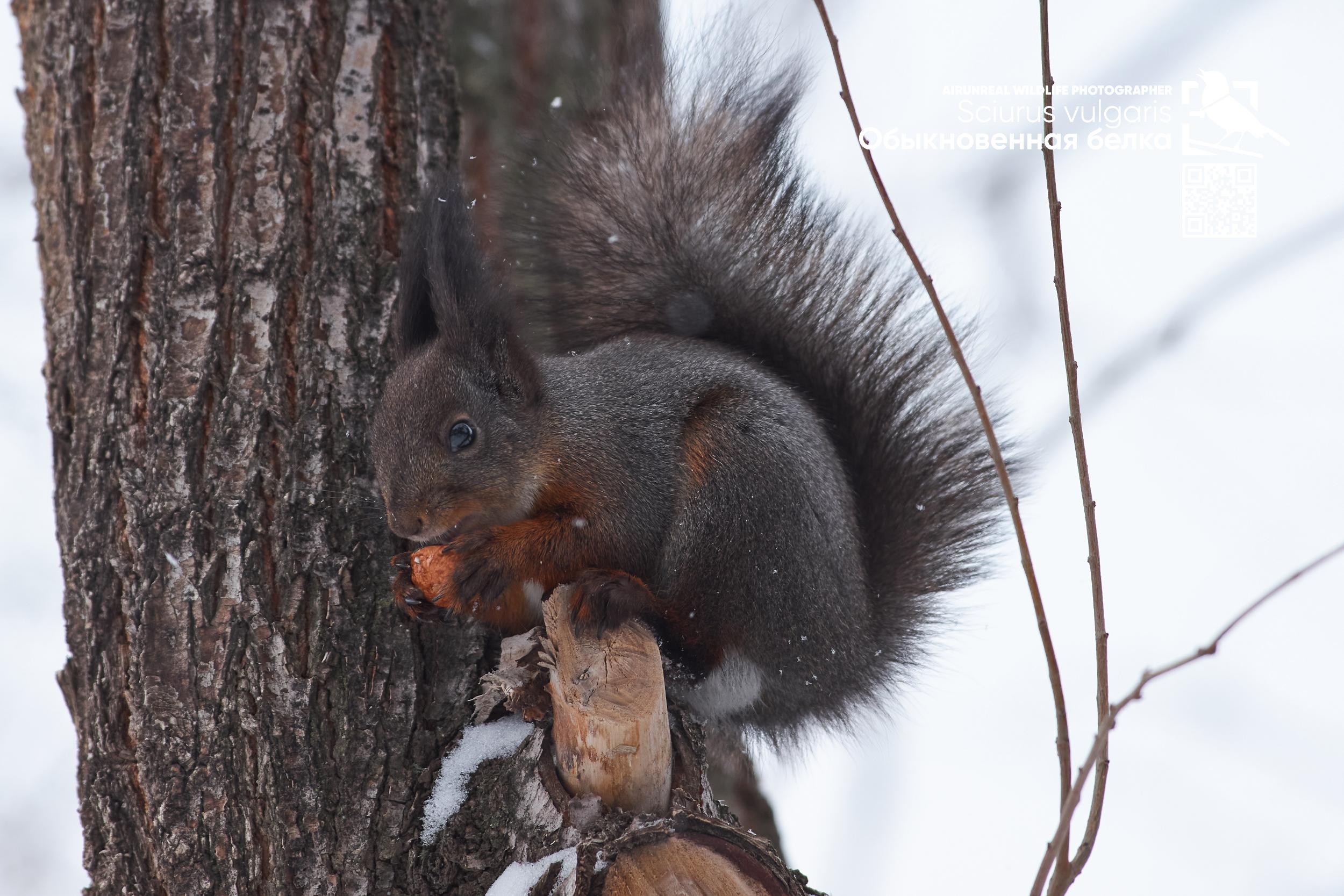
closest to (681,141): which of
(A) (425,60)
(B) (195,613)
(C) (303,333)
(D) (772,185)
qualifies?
(D) (772,185)

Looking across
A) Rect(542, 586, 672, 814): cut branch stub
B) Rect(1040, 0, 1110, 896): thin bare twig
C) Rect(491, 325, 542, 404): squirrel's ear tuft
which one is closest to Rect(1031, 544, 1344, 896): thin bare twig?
Rect(1040, 0, 1110, 896): thin bare twig

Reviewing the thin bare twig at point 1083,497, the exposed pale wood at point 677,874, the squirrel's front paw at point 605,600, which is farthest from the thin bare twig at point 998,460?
the squirrel's front paw at point 605,600

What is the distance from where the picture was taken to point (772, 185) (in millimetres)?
2039

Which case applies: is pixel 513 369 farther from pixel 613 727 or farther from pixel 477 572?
pixel 613 727

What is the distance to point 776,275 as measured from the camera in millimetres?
2076

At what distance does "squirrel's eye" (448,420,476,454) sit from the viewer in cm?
177

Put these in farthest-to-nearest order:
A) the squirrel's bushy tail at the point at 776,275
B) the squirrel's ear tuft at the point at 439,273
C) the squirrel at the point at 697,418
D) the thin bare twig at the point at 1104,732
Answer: the squirrel's bushy tail at the point at 776,275, the squirrel at the point at 697,418, the squirrel's ear tuft at the point at 439,273, the thin bare twig at the point at 1104,732

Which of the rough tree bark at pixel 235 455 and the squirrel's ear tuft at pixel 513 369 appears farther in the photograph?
the squirrel's ear tuft at pixel 513 369

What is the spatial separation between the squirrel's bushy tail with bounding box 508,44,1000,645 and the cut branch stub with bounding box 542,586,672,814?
643 mm

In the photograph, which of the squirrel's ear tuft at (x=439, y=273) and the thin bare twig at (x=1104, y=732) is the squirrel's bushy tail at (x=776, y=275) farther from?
the thin bare twig at (x=1104, y=732)

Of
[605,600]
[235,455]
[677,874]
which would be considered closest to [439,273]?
[235,455]

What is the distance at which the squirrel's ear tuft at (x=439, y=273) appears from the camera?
63.5 inches

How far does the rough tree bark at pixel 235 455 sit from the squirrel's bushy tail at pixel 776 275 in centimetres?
43

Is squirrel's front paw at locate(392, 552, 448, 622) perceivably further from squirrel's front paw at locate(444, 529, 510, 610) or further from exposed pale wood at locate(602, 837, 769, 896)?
exposed pale wood at locate(602, 837, 769, 896)
